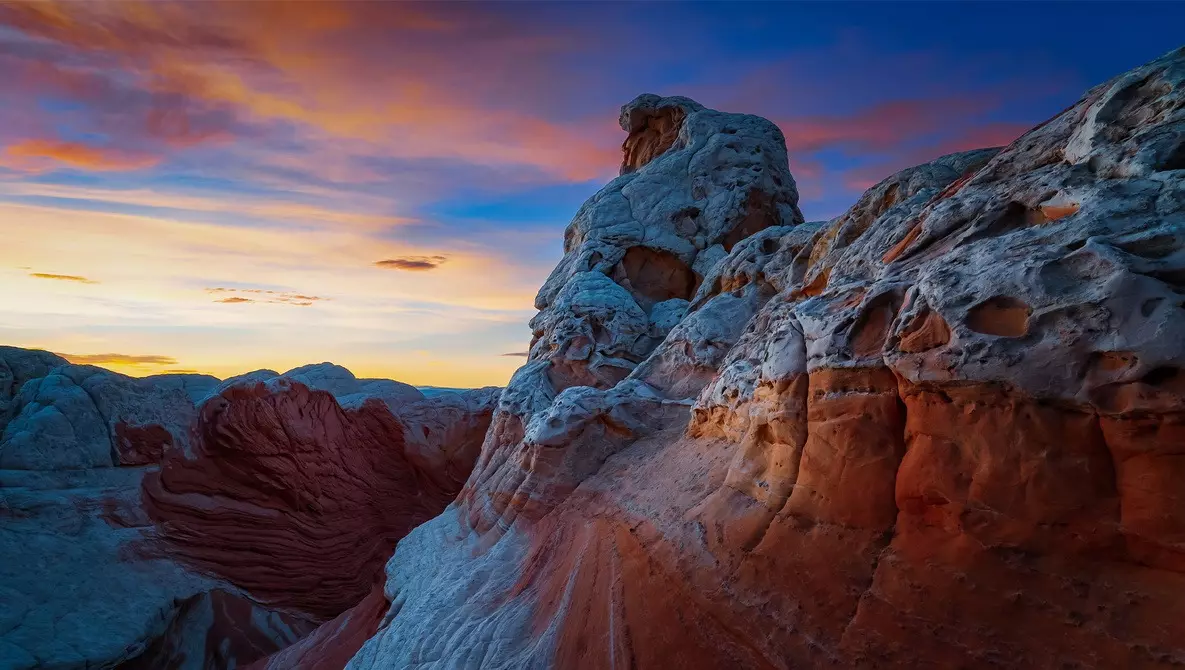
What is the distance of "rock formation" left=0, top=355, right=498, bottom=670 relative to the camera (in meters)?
9.27

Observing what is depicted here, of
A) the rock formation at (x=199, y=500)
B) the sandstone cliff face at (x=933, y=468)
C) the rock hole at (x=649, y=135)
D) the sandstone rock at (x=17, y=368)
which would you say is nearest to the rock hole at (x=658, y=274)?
the rock hole at (x=649, y=135)

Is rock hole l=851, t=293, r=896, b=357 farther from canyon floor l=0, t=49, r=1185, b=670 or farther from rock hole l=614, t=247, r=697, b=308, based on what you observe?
rock hole l=614, t=247, r=697, b=308

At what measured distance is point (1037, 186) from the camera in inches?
116

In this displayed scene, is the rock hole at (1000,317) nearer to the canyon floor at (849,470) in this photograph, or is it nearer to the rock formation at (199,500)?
the canyon floor at (849,470)

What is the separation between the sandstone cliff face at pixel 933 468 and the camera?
2.08 metres

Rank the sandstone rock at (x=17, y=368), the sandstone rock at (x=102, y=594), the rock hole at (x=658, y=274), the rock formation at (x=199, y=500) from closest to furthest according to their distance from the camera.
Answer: the sandstone rock at (x=102, y=594) < the rock formation at (x=199, y=500) < the rock hole at (x=658, y=274) < the sandstone rock at (x=17, y=368)

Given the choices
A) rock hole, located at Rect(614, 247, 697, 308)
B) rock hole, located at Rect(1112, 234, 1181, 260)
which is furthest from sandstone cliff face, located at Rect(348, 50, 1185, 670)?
rock hole, located at Rect(614, 247, 697, 308)

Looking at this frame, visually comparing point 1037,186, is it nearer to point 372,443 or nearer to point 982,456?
point 982,456

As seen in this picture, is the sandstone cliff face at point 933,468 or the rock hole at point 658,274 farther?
the rock hole at point 658,274

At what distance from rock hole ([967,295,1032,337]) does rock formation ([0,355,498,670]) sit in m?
7.47

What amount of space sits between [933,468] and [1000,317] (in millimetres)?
656

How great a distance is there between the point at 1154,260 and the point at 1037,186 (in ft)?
3.15

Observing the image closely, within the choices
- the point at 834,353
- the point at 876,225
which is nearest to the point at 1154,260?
the point at 834,353

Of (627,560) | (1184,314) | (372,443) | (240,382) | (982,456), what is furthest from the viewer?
(372,443)
